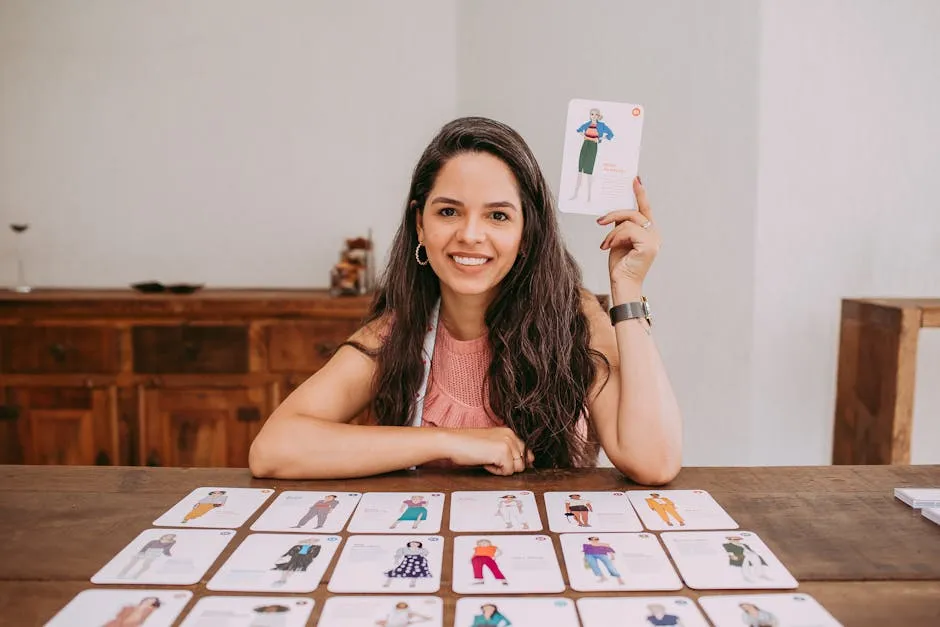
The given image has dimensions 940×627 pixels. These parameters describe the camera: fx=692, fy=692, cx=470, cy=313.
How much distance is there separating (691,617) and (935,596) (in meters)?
0.29

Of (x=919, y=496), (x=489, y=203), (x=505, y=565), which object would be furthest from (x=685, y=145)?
(x=505, y=565)

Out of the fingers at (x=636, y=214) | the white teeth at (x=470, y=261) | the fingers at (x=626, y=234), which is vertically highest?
the fingers at (x=636, y=214)

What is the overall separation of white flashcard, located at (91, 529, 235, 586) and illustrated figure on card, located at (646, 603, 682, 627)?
498 millimetres

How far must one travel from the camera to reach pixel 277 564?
82 centimetres

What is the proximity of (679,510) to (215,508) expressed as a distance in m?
0.66

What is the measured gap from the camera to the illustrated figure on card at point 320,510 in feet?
3.07

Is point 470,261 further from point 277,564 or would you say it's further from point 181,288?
point 181,288

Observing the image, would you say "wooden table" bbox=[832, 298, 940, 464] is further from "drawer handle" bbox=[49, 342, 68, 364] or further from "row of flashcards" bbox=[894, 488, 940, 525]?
"drawer handle" bbox=[49, 342, 68, 364]

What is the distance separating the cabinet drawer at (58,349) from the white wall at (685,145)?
6.08 ft

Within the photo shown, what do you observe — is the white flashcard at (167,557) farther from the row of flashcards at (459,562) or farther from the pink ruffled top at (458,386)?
the pink ruffled top at (458,386)

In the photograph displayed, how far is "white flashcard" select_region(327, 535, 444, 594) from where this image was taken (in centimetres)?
76

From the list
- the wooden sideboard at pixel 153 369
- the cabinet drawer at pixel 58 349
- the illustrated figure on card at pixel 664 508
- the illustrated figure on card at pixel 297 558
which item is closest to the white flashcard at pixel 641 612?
the illustrated figure on card at pixel 664 508

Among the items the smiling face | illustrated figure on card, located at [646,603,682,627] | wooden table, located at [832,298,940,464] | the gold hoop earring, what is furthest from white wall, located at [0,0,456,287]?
illustrated figure on card, located at [646,603,682,627]

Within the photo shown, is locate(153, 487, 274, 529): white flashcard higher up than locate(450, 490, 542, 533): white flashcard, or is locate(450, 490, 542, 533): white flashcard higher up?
locate(450, 490, 542, 533): white flashcard
